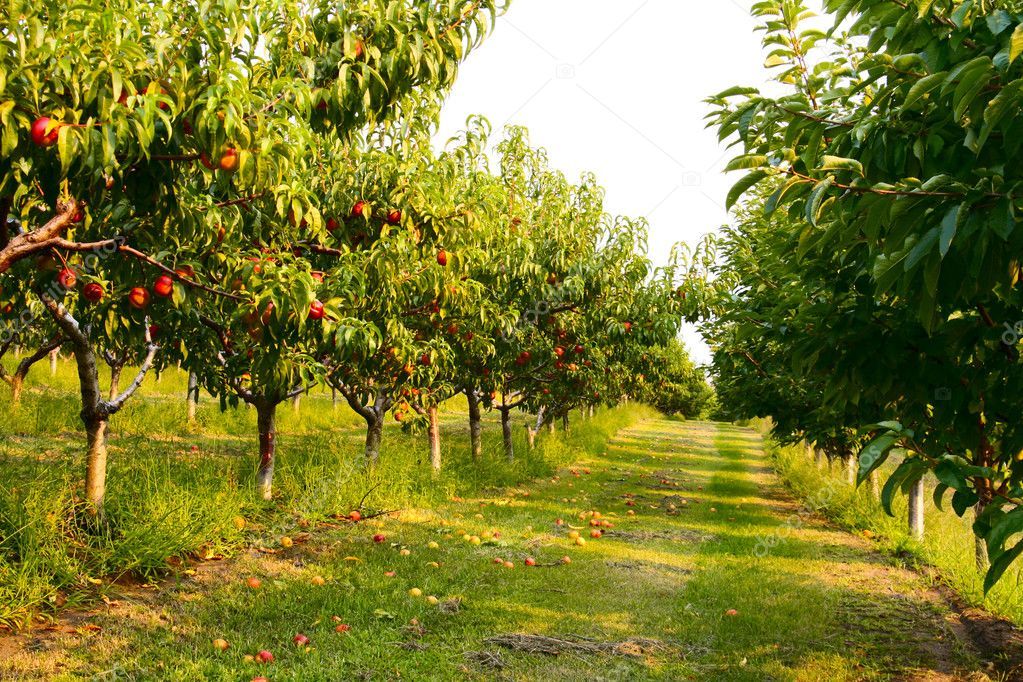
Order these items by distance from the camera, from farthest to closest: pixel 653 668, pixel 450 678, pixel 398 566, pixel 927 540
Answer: pixel 927 540, pixel 398 566, pixel 653 668, pixel 450 678

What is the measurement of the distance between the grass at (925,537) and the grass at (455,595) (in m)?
0.40

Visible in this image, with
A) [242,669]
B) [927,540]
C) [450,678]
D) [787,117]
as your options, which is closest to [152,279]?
[242,669]

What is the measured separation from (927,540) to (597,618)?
20.8ft

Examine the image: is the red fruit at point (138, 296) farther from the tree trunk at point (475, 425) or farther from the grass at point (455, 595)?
the tree trunk at point (475, 425)

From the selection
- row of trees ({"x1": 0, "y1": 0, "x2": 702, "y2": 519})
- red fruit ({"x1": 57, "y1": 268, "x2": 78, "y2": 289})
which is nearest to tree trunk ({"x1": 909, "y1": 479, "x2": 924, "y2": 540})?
row of trees ({"x1": 0, "y1": 0, "x2": 702, "y2": 519})

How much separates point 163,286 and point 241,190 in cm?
81

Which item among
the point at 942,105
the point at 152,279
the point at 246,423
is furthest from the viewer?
the point at 246,423

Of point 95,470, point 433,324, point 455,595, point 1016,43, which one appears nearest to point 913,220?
point 1016,43

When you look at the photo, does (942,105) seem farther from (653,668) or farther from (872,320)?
(653,668)

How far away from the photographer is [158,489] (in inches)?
277

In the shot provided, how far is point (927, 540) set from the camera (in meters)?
10.0

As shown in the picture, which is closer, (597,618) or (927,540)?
(597,618)

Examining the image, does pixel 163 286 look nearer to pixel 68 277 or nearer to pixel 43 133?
pixel 68 277

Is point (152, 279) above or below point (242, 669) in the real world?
above
